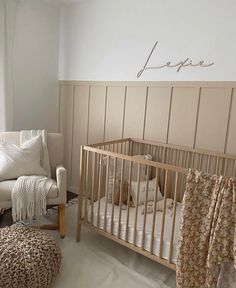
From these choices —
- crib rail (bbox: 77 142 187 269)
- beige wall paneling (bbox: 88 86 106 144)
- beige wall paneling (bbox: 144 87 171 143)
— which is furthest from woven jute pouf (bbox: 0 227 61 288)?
beige wall paneling (bbox: 88 86 106 144)

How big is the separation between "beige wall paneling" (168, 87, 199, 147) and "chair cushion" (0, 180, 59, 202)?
1.17 m

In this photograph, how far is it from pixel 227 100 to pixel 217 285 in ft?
4.55

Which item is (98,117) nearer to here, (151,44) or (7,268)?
(151,44)

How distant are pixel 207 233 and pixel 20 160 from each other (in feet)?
5.53

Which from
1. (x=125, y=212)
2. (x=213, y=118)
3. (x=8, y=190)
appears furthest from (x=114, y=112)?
(x=8, y=190)

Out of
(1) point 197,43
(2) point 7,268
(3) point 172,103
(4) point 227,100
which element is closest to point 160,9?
(1) point 197,43

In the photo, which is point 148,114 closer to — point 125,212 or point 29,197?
point 125,212

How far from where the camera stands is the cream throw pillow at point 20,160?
2.26 m

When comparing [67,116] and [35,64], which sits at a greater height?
[35,64]

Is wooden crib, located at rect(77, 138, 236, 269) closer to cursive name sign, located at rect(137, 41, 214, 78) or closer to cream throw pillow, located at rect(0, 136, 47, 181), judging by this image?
cream throw pillow, located at rect(0, 136, 47, 181)

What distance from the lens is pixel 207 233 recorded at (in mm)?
1413

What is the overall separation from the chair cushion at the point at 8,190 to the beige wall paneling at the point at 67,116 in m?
1.17

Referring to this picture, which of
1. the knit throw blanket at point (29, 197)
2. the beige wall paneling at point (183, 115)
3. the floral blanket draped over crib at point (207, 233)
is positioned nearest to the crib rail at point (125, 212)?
the floral blanket draped over crib at point (207, 233)

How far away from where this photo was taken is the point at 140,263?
2.00 m
